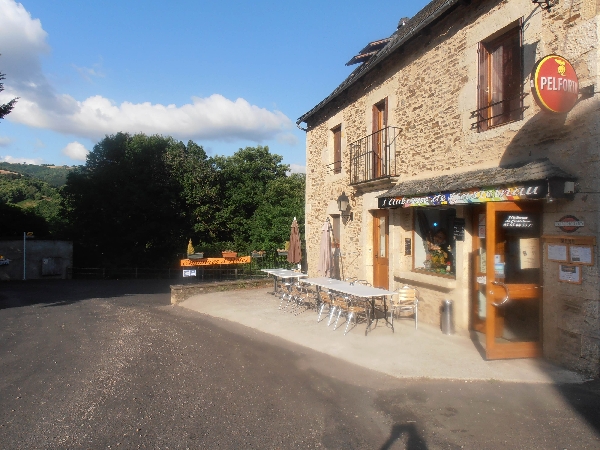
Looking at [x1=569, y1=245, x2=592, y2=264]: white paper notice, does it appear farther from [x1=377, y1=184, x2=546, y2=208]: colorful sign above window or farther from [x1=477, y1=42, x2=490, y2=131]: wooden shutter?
[x1=477, y1=42, x2=490, y2=131]: wooden shutter

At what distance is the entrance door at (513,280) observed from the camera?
6.04 meters

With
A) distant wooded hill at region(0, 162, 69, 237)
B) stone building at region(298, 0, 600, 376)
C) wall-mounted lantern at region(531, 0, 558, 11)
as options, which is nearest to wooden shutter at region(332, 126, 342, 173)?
stone building at region(298, 0, 600, 376)

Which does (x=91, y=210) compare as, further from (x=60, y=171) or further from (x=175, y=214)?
(x=60, y=171)

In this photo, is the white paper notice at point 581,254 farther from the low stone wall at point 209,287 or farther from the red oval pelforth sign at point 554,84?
the low stone wall at point 209,287

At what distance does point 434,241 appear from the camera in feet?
28.8

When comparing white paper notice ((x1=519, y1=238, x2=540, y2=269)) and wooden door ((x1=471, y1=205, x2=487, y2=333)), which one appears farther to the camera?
wooden door ((x1=471, y1=205, x2=487, y2=333))

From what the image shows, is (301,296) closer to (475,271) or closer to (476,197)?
(475,271)

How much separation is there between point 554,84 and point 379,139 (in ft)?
17.5

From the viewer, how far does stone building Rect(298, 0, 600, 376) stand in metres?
5.41

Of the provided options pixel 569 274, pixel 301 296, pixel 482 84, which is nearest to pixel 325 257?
pixel 301 296

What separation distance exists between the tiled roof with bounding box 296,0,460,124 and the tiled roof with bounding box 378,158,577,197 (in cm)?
293

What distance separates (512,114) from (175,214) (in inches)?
859

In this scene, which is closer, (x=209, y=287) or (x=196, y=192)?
(x=209, y=287)

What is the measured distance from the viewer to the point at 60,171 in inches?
3450
